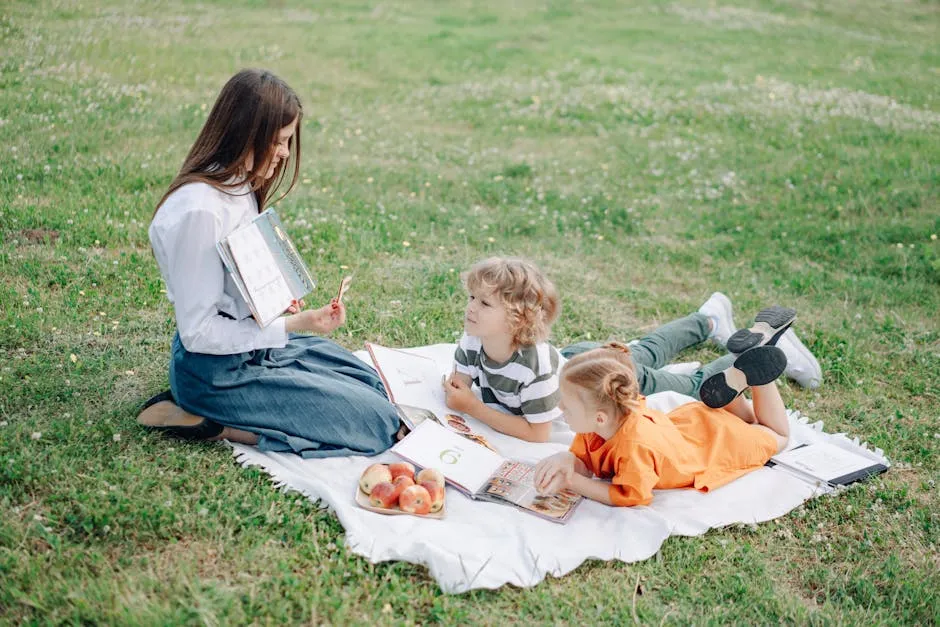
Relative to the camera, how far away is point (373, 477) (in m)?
4.64

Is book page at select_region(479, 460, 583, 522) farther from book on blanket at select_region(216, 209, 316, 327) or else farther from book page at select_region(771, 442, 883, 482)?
book on blanket at select_region(216, 209, 316, 327)

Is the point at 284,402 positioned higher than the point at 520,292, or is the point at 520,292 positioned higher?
the point at 520,292

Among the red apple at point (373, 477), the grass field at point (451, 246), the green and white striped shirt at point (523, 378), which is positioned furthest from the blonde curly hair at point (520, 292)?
the grass field at point (451, 246)

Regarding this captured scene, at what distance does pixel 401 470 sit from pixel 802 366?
332 cm

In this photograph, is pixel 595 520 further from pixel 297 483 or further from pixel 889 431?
pixel 889 431

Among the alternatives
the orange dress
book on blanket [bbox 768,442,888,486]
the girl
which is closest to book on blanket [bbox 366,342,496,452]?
the girl

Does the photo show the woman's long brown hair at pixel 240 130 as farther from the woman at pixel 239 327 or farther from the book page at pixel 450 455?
the book page at pixel 450 455

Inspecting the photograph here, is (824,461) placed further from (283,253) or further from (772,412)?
(283,253)

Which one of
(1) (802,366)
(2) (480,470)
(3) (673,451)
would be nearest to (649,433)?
(3) (673,451)

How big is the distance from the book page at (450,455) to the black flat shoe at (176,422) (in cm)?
108

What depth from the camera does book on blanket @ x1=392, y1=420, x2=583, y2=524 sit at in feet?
15.5

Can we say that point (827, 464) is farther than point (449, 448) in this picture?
Yes

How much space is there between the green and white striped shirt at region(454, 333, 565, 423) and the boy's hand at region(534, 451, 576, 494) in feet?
1.95

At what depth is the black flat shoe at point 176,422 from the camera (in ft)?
15.8
